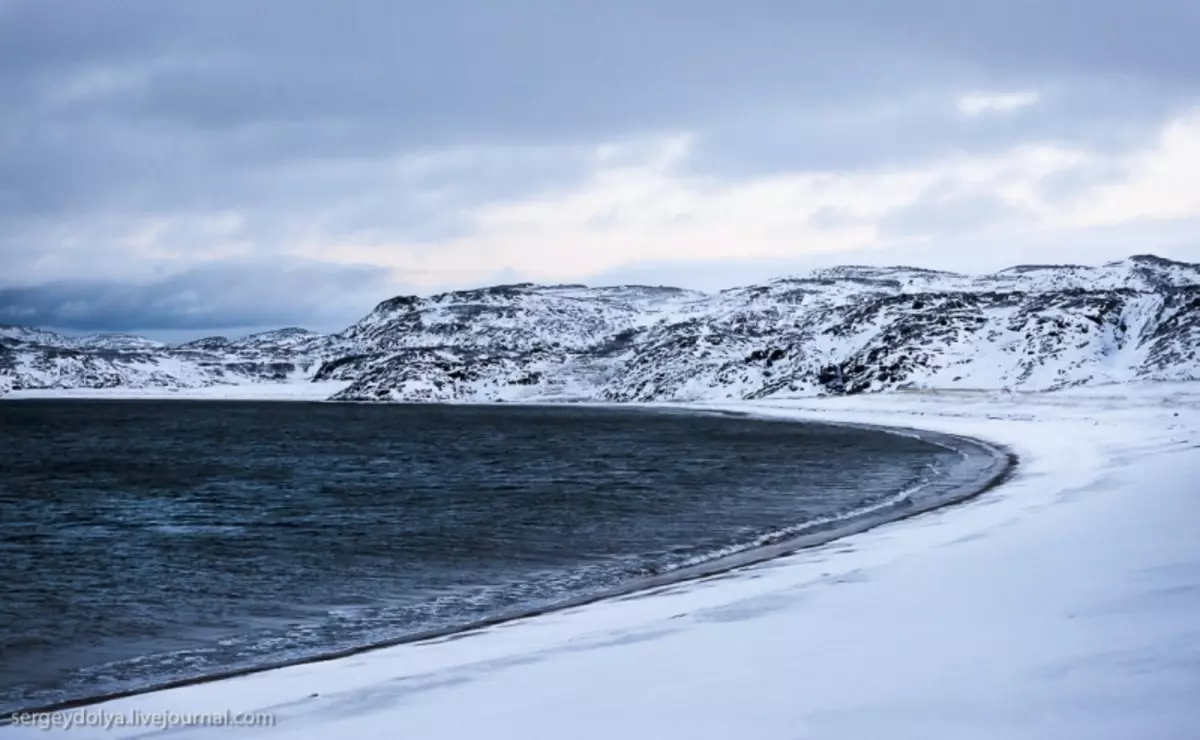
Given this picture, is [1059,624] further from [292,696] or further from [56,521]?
[56,521]

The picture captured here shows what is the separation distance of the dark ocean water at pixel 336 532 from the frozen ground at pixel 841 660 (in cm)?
316

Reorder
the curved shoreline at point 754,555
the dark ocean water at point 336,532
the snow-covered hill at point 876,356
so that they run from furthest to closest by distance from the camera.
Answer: the snow-covered hill at point 876,356
the dark ocean water at point 336,532
the curved shoreline at point 754,555

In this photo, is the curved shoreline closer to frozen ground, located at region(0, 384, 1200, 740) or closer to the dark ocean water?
the dark ocean water

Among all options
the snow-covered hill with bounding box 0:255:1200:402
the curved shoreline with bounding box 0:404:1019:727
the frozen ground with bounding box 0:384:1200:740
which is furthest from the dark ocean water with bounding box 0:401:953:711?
the snow-covered hill with bounding box 0:255:1200:402

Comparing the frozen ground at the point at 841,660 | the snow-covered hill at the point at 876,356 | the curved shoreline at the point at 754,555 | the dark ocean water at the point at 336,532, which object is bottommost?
the dark ocean water at the point at 336,532

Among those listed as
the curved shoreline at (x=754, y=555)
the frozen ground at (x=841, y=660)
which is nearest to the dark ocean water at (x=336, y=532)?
the curved shoreline at (x=754, y=555)

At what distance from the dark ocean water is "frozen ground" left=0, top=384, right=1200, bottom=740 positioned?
3.16 m

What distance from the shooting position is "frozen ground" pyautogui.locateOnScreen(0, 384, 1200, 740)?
8.00 metres

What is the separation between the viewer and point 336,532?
1040 inches

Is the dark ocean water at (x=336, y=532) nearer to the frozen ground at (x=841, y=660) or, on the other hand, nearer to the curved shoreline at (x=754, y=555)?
the curved shoreline at (x=754, y=555)

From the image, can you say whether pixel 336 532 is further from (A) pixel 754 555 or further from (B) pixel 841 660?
(B) pixel 841 660

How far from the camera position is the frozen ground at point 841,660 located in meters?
8.00

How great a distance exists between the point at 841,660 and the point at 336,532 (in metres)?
18.7

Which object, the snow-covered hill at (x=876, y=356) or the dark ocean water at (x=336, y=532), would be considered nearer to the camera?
the dark ocean water at (x=336, y=532)
